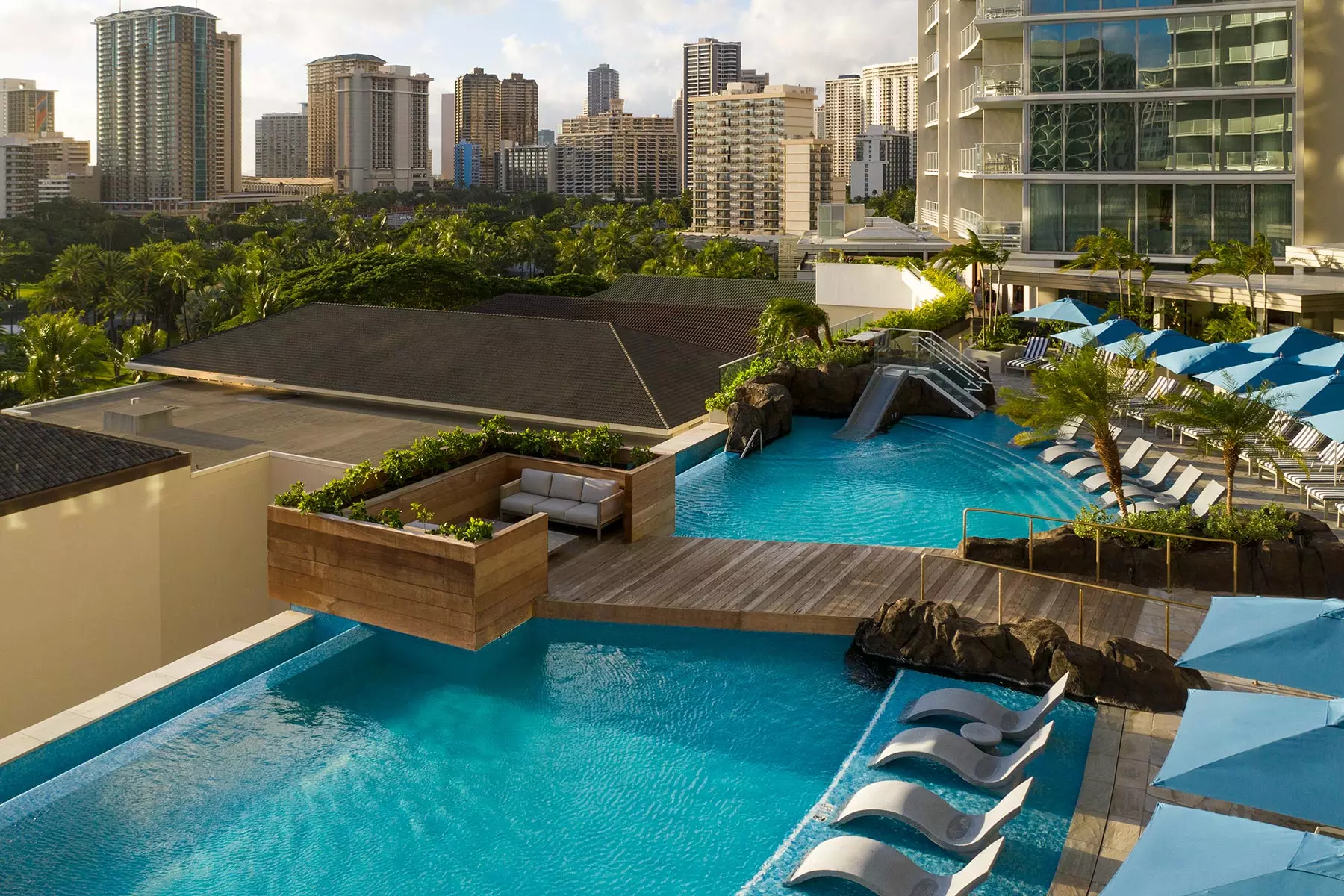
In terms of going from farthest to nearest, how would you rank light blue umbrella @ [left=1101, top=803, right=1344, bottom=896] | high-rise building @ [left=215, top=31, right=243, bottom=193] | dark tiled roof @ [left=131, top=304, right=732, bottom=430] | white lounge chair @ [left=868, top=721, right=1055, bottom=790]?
high-rise building @ [left=215, top=31, right=243, bottom=193] < dark tiled roof @ [left=131, top=304, right=732, bottom=430] < white lounge chair @ [left=868, top=721, right=1055, bottom=790] < light blue umbrella @ [left=1101, top=803, right=1344, bottom=896]

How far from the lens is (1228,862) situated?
18.1 feet

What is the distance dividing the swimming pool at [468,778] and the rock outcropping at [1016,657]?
57cm

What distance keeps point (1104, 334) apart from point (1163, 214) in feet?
39.4

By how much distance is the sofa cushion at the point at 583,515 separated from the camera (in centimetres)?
1438

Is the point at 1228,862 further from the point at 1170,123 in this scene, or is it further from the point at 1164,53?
the point at 1164,53

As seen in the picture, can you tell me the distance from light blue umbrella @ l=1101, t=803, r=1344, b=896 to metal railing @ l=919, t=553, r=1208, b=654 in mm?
4686

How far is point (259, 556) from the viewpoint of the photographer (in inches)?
682

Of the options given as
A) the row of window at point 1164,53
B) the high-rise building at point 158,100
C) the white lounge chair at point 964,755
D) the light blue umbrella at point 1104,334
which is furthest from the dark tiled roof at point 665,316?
the high-rise building at point 158,100

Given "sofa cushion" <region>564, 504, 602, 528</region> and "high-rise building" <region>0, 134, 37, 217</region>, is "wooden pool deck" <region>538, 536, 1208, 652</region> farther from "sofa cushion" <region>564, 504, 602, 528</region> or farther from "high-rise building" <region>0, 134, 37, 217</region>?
"high-rise building" <region>0, 134, 37, 217</region>

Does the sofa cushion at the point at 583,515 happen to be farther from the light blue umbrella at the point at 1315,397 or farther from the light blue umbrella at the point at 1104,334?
the light blue umbrella at the point at 1104,334

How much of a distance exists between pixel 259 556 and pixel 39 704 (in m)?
3.98

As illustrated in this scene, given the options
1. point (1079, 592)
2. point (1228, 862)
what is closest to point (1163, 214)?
point (1079, 592)

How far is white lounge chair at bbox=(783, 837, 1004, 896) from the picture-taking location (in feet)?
23.4

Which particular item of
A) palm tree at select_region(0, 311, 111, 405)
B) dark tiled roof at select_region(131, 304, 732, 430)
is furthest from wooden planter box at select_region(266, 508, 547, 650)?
palm tree at select_region(0, 311, 111, 405)
